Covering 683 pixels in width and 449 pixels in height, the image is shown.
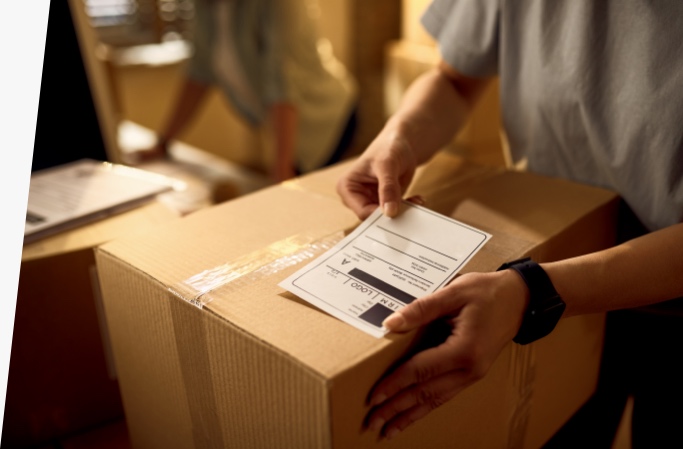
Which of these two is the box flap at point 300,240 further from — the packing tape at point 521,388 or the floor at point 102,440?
the floor at point 102,440

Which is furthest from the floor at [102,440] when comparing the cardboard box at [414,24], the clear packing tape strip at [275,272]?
the cardboard box at [414,24]

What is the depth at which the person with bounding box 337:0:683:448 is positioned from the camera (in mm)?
523

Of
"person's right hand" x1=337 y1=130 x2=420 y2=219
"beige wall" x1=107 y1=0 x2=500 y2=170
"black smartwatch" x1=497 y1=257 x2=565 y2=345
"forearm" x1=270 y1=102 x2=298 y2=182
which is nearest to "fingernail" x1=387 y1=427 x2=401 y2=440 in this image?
"black smartwatch" x1=497 y1=257 x2=565 y2=345

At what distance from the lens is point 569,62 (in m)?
0.79

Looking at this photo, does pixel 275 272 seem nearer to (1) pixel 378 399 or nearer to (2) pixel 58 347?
(1) pixel 378 399

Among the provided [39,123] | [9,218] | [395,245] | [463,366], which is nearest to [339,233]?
[395,245]

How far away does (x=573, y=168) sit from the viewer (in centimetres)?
87

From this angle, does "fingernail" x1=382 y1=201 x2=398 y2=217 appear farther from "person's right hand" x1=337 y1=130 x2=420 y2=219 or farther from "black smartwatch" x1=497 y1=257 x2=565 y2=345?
"black smartwatch" x1=497 y1=257 x2=565 y2=345

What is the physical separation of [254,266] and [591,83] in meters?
0.51

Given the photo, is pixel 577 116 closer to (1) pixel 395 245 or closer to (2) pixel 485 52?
(2) pixel 485 52

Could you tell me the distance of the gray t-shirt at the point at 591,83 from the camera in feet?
2.29

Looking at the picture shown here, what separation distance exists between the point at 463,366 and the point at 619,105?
0.44 meters

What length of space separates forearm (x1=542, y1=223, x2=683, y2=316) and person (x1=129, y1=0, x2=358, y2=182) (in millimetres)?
1361

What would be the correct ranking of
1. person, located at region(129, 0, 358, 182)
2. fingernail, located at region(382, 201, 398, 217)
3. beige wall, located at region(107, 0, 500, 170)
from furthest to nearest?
1. beige wall, located at region(107, 0, 500, 170)
2. person, located at region(129, 0, 358, 182)
3. fingernail, located at region(382, 201, 398, 217)
